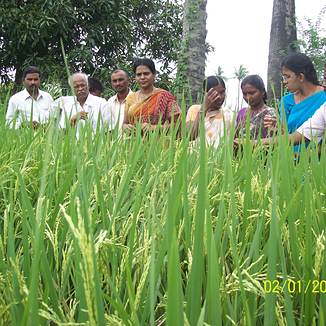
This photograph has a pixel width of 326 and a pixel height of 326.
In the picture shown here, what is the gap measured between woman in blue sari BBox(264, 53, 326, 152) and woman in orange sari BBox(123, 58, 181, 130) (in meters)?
0.52

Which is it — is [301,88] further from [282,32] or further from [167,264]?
[282,32]

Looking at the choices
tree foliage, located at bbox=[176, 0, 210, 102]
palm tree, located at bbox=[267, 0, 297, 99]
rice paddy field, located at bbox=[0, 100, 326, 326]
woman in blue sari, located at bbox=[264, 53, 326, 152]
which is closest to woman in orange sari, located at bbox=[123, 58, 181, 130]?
woman in blue sari, located at bbox=[264, 53, 326, 152]

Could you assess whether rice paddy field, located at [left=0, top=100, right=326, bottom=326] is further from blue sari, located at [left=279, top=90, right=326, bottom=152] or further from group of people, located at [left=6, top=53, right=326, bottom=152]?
blue sari, located at [left=279, top=90, right=326, bottom=152]

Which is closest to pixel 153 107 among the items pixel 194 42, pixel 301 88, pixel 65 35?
pixel 301 88

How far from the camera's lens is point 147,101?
2531 mm

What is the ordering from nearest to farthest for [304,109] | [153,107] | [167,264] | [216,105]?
1. [167,264]
2. [304,109]
3. [216,105]
4. [153,107]

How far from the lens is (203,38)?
4570mm

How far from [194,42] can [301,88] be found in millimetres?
2565

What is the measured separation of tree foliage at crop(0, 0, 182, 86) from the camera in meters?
5.85

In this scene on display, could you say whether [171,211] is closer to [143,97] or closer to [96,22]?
[143,97]

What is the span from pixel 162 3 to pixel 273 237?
807 centimetres

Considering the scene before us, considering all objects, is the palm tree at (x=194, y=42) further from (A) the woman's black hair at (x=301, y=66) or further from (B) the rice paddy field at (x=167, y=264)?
(B) the rice paddy field at (x=167, y=264)

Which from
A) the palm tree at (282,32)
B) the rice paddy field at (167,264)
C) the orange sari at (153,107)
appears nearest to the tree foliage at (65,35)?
the palm tree at (282,32)

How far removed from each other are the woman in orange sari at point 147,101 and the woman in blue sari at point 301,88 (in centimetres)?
52
